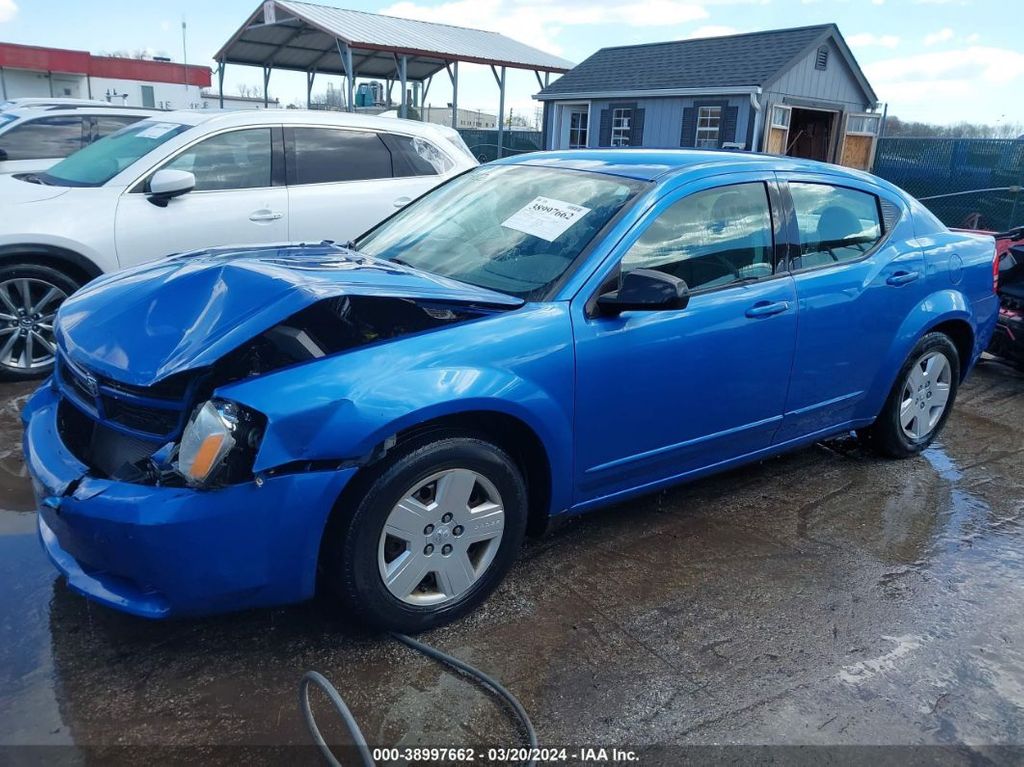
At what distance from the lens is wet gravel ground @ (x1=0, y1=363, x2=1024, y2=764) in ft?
7.98

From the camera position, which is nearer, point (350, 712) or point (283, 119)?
point (350, 712)

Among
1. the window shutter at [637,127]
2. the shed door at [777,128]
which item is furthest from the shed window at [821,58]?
the window shutter at [637,127]

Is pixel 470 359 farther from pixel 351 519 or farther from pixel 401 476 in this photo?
pixel 351 519

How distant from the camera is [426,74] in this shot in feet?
85.3

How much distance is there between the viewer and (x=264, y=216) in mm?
5730

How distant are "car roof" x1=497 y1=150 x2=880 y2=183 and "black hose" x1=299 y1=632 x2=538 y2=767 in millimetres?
2052

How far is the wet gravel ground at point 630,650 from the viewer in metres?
2.43

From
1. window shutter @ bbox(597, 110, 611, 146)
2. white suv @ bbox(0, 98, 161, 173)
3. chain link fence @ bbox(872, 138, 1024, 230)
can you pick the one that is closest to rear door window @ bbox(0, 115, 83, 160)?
white suv @ bbox(0, 98, 161, 173)

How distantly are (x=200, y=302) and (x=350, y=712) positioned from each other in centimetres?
140

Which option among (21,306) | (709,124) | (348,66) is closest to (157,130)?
(21,306)

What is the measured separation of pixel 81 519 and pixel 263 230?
3675 mm

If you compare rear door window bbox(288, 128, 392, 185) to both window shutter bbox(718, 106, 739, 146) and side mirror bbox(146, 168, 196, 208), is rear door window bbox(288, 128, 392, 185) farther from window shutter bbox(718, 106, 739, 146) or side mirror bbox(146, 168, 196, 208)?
window shutter bbox(718, 106, 739, 146)

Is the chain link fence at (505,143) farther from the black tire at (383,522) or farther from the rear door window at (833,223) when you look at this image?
the black tire at (383,522)

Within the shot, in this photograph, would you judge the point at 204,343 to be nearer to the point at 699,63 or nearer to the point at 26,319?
the point at 26,319
